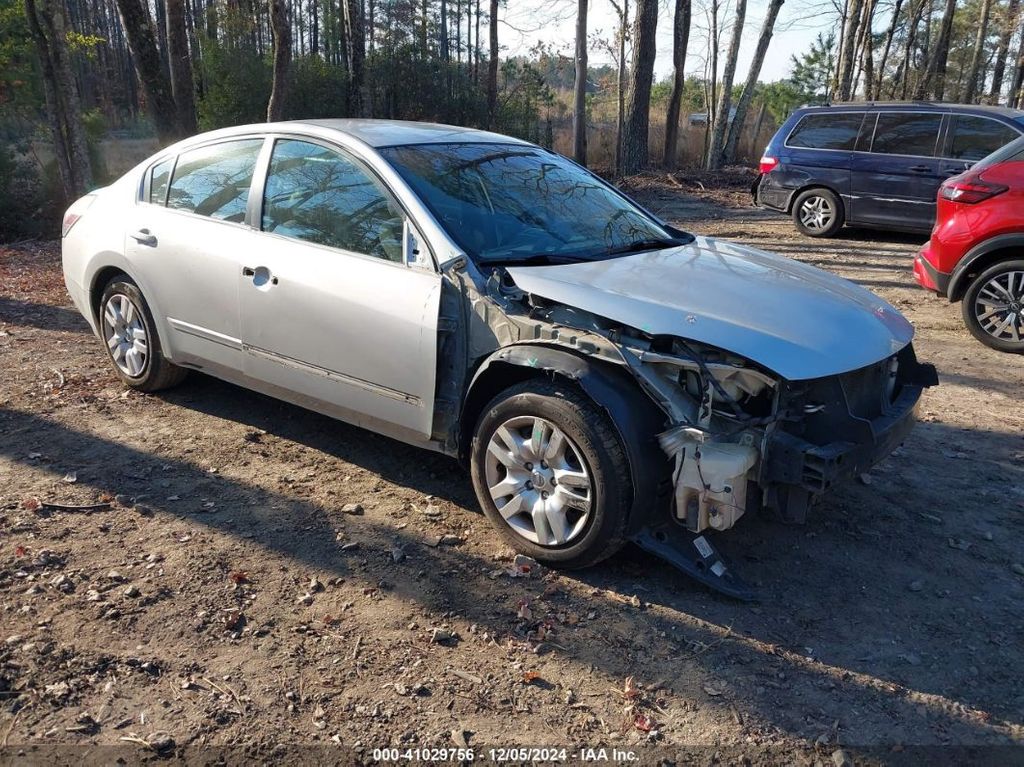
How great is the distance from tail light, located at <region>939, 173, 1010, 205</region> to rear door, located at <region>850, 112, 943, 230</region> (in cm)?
406

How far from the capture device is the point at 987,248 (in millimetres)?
6707

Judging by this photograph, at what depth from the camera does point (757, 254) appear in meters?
4.64

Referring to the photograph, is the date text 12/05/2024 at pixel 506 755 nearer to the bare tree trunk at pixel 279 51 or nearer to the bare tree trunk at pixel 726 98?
the bare tree trunk at pixel 279 51

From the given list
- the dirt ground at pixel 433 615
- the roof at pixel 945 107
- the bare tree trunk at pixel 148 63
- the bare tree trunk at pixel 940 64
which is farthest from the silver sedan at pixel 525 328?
the bare tree trunk at pixel 940 64

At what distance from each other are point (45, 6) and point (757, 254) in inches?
420

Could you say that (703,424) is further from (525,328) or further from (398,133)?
(398,133)

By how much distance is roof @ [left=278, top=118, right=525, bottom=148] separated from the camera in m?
4.39

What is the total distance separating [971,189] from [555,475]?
17.3ft

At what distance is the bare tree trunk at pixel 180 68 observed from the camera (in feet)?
48.9

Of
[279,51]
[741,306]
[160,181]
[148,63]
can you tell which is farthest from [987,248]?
[148,63]

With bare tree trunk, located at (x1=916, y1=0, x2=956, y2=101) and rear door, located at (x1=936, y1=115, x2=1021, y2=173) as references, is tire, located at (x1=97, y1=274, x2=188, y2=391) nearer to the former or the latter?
rear door, located at (x1=936, y1=115, x2=1021, y2=173)

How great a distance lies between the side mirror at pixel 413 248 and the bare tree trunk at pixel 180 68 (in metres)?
12.1

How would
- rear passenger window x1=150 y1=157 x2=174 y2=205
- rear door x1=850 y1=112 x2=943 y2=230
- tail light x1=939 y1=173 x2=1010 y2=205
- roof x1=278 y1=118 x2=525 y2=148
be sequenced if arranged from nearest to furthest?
roof x1=278 y1=118 x2=525 y2=148, rear passenger window x1=150 y1=157 x2=174 y2=205, tail light x1=939 y1=173 x2=1010 y2=205, rear door x1=850 y1=112 x2=943 y2=230

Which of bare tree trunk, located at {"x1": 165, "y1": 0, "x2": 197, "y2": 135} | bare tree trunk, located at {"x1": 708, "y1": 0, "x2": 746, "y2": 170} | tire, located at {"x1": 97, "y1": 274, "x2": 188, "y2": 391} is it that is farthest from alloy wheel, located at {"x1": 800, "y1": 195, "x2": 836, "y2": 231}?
bare tree trunk, located at {"x1": 708, "y1": 0, "x2": 746, "y2": 170}
